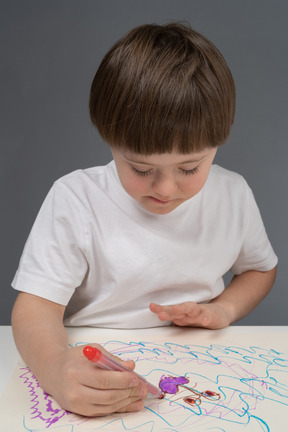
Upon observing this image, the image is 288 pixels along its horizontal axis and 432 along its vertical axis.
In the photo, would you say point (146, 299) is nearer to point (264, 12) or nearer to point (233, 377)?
point (233, 377)

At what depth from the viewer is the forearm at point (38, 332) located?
68 centimetres

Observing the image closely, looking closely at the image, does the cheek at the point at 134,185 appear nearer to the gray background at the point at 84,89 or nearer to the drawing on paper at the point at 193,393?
the drawing on paper at the point at 193,393

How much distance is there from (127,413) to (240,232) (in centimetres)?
36

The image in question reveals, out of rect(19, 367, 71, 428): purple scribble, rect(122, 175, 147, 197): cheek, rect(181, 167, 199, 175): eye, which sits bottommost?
rect(19, 367, 71, 428): purple scribble

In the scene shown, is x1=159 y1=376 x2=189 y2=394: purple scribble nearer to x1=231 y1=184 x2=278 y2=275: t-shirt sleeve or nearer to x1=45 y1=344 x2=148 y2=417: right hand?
x1=45 y1=344 x2=148 y2=417: right hand

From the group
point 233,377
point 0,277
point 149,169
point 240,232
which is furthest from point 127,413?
point 0,277

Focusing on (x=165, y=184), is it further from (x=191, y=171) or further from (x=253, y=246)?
(x=253, y=246)

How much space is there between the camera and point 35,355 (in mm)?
688

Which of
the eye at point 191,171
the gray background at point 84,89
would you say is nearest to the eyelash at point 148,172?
the eye at point 191,171

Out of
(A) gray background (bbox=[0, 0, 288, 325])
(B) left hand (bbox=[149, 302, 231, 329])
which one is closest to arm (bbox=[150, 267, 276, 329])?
(B) left hand (bbox=[149, 302, 231, 329])

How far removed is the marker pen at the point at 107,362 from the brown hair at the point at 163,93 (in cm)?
21

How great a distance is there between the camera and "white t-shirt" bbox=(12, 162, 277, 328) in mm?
804

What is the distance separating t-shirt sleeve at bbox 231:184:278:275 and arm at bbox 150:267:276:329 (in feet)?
0.05

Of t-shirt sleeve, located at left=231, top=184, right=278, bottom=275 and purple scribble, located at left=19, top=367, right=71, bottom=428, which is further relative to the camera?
t-shirt sleeve, located at left=231, top=184, right=278, bottom=275
